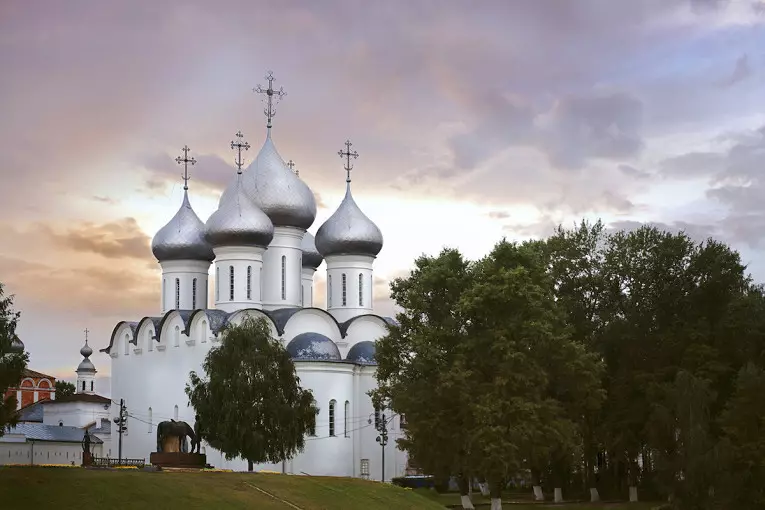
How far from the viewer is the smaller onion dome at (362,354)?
195ft

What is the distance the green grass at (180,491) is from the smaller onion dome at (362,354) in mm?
21283

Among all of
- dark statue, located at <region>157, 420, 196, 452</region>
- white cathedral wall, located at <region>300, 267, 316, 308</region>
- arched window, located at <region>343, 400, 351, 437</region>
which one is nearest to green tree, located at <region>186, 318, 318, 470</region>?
dark statue, located at <region>157, 420, 196, 452</region>

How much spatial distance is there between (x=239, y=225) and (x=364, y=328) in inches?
335

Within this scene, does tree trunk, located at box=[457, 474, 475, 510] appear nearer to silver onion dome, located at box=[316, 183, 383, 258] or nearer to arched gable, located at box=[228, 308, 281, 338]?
arched gable, located at box=[228, 308, 281, 338]

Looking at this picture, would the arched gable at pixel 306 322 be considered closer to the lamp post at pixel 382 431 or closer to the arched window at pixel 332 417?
the arched window at pixel 332 417

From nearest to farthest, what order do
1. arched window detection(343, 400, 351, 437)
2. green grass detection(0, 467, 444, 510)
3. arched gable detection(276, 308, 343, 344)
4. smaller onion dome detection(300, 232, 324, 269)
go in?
green grass detection(0, 467, 444, 510) → arched window detection(343, 400, 351, 437) → arched gable detection(276, 308, 343, 344) → smaller onion dome detection(300, 232, 324, 269)

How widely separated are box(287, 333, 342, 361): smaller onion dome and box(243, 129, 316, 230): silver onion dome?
632 cm

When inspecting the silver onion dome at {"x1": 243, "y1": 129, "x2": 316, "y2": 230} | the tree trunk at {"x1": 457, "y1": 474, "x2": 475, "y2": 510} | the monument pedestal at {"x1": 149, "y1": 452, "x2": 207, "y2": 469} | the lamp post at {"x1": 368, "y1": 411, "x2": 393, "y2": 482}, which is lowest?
the tree trunk at {"x1": 457, "y1": 474, "x2": 475, "y2": 510}

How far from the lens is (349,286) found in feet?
206

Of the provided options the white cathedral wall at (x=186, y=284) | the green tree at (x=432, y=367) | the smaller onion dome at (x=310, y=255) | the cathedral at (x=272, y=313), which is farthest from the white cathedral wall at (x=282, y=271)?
the green tree at (x=432, y=367)

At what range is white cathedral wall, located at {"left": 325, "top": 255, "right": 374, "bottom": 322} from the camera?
205 ft

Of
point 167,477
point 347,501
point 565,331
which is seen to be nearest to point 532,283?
point 565,331

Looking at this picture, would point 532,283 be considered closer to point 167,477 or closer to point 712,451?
point 712,451

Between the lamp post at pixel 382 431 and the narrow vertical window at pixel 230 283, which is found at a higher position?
the narrow vertical window at pixel 230 283
